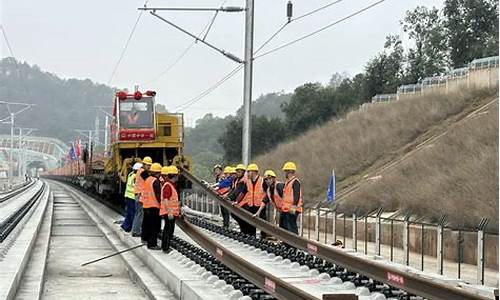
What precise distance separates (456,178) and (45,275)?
16.0m

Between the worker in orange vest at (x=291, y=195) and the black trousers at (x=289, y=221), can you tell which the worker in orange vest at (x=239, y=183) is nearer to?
the black trousers at (x=289, y=221)

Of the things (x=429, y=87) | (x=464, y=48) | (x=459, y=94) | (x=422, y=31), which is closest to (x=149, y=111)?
(x=459, y=94)

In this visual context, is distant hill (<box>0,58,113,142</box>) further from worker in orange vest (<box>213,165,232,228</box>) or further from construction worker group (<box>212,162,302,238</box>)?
construction worker group (<box>212,162,302,238</box>)

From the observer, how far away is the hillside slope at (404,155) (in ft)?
86.1

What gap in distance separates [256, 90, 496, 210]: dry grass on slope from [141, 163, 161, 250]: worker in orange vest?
30866 mm

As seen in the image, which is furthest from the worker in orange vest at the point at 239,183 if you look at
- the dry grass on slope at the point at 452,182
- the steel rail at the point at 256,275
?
the dry grass on slope at the point at 452,182

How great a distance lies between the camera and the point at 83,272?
16.1 meters

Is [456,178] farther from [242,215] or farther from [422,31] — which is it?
[422,31]

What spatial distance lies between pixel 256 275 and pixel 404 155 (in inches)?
1677

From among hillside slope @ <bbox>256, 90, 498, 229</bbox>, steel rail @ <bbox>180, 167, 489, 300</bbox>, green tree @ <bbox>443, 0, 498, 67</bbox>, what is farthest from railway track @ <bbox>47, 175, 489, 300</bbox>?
green tree @ <bbox>443, 0, 498, 67</bbox>

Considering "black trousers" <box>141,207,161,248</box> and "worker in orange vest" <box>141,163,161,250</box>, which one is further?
"black trousers" <box>141,207,161,248</box>

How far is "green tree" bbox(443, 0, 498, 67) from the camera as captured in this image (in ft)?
277

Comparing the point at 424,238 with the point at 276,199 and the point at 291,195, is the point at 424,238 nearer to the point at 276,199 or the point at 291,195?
the point at 276,199

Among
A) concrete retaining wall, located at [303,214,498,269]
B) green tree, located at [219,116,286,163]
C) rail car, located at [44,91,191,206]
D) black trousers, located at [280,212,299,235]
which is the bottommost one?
concrete retaining wall, located at [303,214,498,269]
